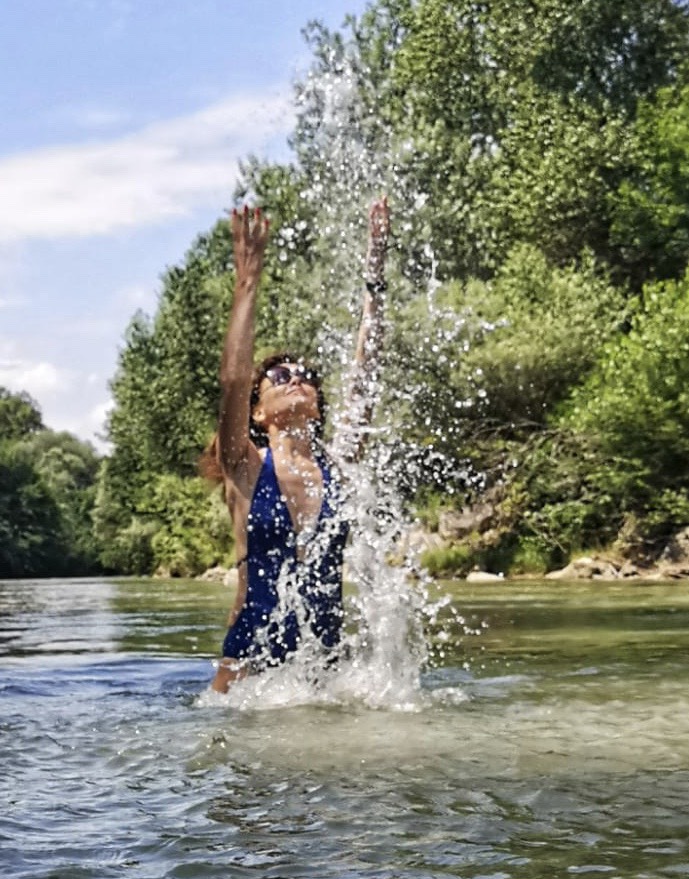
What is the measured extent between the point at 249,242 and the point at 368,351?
1.29 metres

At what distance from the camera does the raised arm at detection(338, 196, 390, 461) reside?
23.4 ft

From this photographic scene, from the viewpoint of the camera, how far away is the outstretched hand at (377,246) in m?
7.27

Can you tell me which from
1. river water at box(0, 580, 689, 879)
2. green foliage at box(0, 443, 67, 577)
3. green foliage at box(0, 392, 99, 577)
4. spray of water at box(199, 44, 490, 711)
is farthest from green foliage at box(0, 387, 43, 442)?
river water at box(0, 580, 689, 879)

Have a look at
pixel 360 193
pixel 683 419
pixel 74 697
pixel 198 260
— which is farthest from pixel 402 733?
pixel 198 260

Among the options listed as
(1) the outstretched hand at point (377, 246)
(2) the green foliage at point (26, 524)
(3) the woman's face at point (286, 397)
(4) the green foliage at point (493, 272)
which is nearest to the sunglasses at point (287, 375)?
(3) the woman's face at point (286, 397)

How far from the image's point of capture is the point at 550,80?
41.6 m

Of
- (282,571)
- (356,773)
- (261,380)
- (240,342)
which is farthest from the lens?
(261,380)

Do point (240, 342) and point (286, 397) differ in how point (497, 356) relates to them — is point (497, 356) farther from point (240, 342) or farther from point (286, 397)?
point (240, 342)

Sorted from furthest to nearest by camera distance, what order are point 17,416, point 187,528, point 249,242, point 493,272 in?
1. point 17,416
2. point 187,528
3. point 493,272
4. point 249,242

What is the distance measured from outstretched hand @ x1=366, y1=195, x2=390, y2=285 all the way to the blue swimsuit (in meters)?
1.09

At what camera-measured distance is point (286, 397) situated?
6.78 m

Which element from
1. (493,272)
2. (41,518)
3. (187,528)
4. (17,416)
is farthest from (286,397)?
(17,416)

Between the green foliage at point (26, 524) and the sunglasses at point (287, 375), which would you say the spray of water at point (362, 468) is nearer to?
the sunglasses at point (287, 375)

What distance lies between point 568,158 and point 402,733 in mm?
34048
